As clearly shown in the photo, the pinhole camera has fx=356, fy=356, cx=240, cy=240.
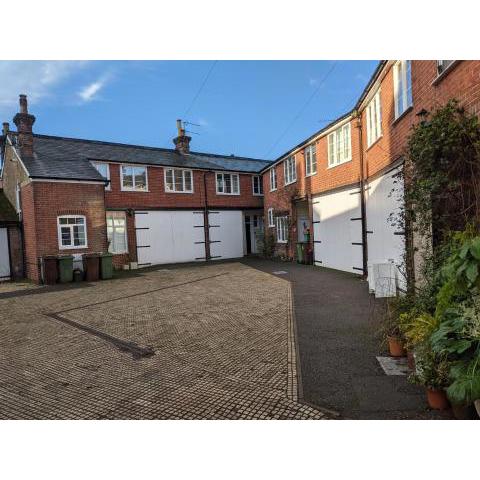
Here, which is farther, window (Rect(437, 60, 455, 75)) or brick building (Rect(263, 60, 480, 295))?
brick building (Rect(263, 60, 480, 295))

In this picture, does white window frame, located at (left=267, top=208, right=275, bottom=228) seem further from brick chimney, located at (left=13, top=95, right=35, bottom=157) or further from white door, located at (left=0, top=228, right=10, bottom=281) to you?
white door, located at (left=0, top=228, right=10, bottom=281)

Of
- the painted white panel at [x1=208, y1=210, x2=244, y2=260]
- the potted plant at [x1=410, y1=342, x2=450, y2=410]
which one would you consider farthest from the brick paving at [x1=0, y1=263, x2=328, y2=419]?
the painted white panel at [x1=208, y1=210, x2=244, y2=260]

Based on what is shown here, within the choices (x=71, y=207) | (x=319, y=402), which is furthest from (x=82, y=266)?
(x=319, y=402)

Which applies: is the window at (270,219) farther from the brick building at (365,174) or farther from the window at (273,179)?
the window at (273,179)

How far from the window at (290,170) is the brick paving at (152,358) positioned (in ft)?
28.0

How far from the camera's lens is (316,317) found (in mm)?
6664

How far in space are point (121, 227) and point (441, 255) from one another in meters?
15.0

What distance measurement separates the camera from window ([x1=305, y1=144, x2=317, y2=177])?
14.5 meters

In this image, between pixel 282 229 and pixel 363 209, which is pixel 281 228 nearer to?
pixel 282 229

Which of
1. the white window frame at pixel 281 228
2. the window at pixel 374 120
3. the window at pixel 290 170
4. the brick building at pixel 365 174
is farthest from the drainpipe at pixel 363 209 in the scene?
the white window frame at pixel 281 228

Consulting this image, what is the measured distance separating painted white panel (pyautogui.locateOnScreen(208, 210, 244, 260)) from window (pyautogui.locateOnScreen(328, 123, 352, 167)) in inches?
345

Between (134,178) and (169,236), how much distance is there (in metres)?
3.40

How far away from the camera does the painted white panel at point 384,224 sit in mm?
7801
